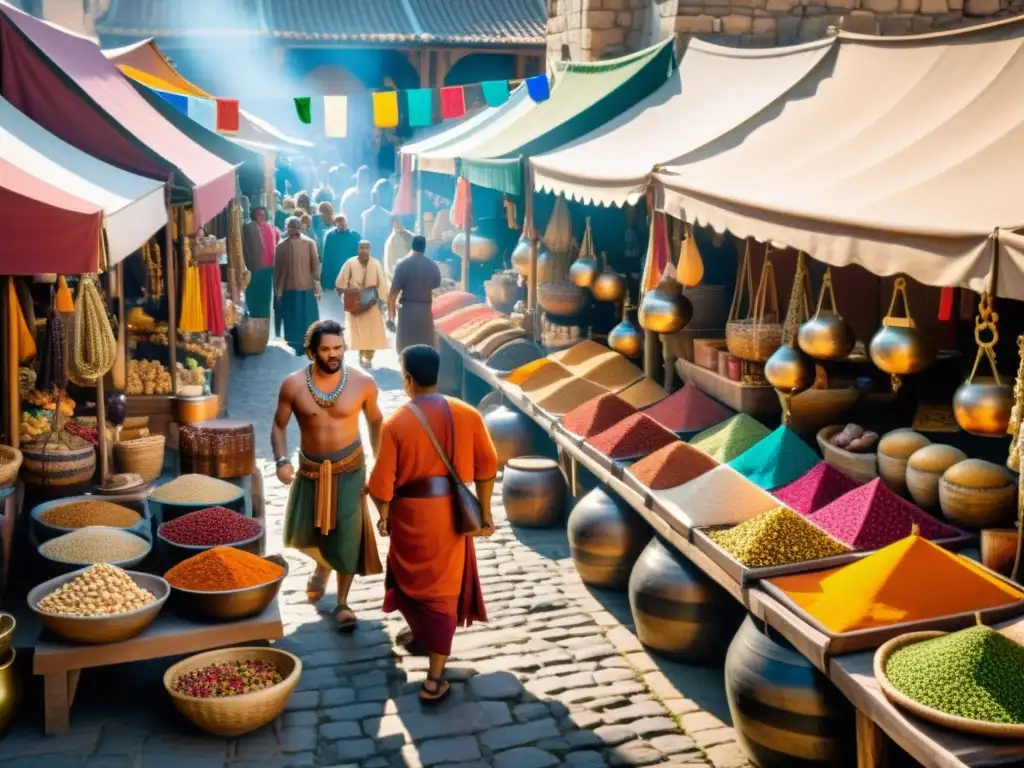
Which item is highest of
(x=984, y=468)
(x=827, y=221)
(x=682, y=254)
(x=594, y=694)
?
(x=827, y=221)

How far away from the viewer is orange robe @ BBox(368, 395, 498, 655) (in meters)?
5.33

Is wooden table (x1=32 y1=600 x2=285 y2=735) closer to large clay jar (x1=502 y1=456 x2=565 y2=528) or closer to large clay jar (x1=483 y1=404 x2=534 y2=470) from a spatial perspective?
large clay jar (x1=502 y1=456 x2=565 y2=528)

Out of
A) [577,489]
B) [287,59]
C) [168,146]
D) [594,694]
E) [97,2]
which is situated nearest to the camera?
[594,694]

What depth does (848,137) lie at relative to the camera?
6.41m

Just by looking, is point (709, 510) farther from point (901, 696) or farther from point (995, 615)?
point (901, 696)

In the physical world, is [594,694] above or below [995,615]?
below

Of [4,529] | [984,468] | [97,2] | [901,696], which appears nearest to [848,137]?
[984,468]

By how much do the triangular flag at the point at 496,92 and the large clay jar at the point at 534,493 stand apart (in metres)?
6.82

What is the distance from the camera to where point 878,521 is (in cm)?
525

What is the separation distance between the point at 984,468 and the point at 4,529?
4491mm

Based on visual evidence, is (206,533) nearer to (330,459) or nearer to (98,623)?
(330,459)

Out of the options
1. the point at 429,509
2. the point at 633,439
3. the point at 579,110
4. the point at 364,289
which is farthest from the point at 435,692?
the point at 364,289

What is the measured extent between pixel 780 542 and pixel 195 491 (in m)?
3.09

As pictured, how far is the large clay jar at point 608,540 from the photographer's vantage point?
6.70 metres
